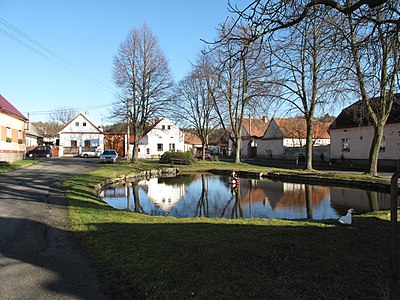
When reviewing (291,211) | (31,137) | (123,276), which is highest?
(31,137)

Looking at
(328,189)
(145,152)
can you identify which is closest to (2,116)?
(328,189)

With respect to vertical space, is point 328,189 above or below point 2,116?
below

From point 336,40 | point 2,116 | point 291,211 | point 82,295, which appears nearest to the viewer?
point 82,295

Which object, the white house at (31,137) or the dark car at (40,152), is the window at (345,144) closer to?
the dark car at (40,152)

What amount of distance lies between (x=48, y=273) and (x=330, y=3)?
21.0 ft

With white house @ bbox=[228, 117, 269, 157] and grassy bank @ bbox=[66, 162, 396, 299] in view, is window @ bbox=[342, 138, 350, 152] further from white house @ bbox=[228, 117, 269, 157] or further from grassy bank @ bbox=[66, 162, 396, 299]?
grassy bank @ bbox=[66, 162, 396, 299]

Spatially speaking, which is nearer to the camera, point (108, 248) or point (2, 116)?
point (108, 248)

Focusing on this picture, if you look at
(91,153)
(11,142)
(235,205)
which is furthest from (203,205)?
(91,153)

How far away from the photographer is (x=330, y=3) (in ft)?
18.2

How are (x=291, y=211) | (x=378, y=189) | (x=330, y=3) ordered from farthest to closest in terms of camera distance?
(x=378, y=189) → (x=291, y=211) → (x=330, y=3)

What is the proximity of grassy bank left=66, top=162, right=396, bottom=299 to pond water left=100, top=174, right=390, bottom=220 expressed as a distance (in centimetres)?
474

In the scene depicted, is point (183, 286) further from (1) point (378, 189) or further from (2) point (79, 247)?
(1) point (378, 189)

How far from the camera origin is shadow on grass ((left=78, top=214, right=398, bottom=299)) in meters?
3.81

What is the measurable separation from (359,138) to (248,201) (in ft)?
72.2
